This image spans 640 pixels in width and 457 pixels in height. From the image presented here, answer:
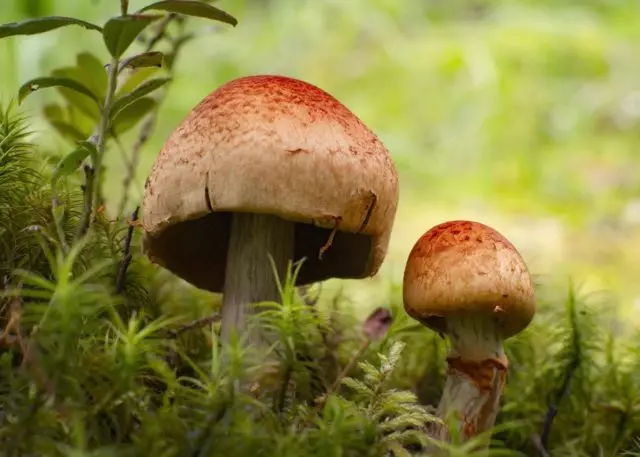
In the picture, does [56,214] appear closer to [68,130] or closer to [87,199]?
[87,199]

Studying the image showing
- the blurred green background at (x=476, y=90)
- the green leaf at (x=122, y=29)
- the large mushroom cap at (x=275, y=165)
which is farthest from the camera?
the blurred green background at (x=476, y=90)

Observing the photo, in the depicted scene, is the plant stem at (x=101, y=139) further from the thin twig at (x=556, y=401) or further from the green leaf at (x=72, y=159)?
the thin twig at (x=556, y=401)

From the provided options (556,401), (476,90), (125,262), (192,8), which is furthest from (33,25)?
(476,90)

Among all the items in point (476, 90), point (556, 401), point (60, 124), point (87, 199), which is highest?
point (476, 90)

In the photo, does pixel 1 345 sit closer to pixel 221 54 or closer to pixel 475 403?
pixel 475 403

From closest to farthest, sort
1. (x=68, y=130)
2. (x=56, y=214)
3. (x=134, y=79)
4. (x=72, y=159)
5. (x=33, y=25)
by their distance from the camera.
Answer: (x=33, y=25)
(x=72, y=159)
(x=56, y=214)
(x=134, y=79)
(x=68, y=130)

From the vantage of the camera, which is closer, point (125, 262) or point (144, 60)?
point (144, 60)

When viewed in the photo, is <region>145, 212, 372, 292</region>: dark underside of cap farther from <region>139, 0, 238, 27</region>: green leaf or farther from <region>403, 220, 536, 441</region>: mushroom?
<region>139, 0, 238, 27</region>: green leaf

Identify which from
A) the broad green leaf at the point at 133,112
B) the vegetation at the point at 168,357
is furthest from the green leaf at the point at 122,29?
the broad green leaf at the point at 133,112
